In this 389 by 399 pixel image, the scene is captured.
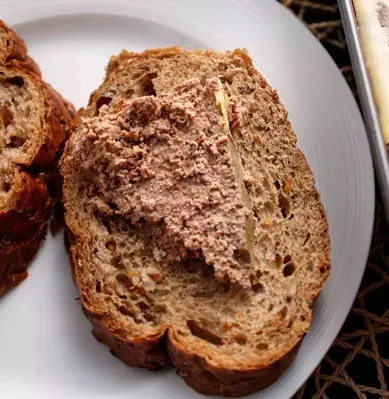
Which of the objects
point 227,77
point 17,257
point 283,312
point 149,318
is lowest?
point 17,257

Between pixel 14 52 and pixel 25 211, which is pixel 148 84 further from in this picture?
pixel 25 211

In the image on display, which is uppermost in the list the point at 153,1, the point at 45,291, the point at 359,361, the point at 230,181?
the point at 153,1

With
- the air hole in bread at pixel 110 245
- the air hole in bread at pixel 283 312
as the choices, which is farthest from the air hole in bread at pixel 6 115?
the air hole in bread at pixel 283 312

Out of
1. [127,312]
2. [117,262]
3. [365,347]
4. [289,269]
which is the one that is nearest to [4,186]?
[117,262]

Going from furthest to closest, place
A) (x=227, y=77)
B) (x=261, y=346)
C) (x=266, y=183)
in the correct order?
(x=227, y=77) < (x=266, y=183) < (x=261, y=346)

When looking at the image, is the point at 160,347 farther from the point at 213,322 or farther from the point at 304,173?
the point at 304,173

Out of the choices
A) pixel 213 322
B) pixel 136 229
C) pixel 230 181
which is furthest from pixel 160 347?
pixel 230 181

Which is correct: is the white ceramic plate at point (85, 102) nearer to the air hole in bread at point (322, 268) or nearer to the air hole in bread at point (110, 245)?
the air hole in bread at point (322, 268)
